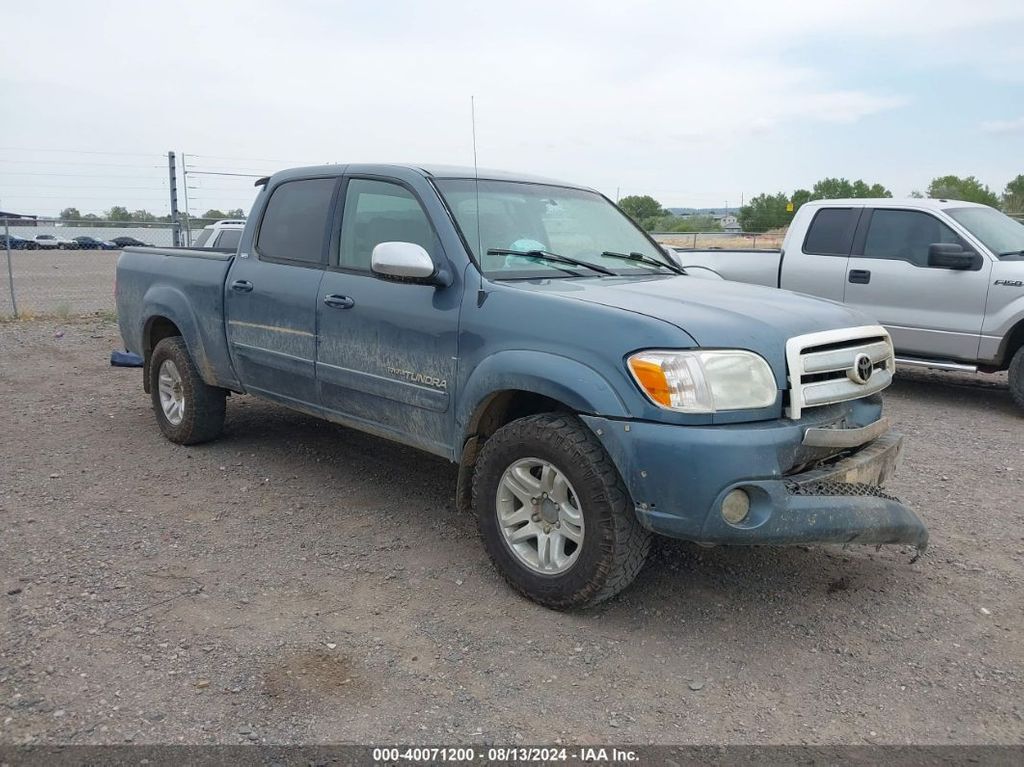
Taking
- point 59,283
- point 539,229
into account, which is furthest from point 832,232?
point 59,283

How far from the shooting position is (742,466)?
126 inches

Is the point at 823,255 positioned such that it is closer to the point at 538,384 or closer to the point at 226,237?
the point at 538,384

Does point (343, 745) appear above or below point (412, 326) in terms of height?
below

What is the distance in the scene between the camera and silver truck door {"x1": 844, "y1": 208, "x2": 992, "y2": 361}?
308 inches

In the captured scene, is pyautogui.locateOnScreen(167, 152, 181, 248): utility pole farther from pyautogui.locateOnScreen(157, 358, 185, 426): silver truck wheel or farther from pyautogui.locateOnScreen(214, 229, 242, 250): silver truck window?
pyautogui.locateOnScreen(157, 358, 185, 426): silver truck wheel

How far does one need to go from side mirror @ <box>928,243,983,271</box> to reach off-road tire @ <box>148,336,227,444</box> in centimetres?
→ 625

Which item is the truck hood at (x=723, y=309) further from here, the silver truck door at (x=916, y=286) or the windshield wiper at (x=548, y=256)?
the silver truck door at (x=916, y=286)

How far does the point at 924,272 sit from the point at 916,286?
0.14m

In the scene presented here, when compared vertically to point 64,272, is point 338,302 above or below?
above

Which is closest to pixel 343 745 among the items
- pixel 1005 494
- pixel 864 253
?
pixel 1005 494

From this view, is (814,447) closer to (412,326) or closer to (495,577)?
(495,577)

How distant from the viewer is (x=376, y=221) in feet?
15.2

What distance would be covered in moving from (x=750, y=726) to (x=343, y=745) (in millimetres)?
1363

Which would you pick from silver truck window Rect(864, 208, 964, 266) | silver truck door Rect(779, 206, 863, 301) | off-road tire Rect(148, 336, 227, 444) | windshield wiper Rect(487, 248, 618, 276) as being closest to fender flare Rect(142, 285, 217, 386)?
Answer: off-road tire Rect(148, 336, 227, 444)
